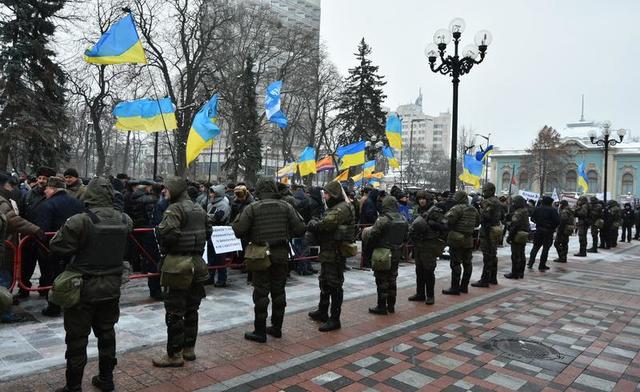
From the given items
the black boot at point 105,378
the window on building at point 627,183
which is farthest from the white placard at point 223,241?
the window on building at point 627,183

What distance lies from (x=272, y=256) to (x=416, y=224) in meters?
3.19

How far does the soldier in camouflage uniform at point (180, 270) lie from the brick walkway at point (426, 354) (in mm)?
229

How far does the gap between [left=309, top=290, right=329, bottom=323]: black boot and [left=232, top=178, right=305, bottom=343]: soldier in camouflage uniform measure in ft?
3.04

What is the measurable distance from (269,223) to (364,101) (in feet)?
116

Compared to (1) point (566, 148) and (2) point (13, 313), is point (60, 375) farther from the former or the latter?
(1) point (566, 148)

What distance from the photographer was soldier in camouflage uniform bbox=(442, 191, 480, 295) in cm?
894

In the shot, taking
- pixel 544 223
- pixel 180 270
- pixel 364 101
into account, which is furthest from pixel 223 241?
pixel 364 101

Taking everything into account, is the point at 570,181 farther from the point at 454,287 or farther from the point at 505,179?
the point at 454,287

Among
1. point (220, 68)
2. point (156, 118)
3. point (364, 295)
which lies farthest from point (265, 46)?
point (364, 295)

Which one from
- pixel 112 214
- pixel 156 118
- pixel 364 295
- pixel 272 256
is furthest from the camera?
pixel 156 118

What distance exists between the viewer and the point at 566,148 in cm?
7050

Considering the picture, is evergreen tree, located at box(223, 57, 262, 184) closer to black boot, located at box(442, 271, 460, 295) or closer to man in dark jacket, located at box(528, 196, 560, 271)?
man in dark jacket, located at box(528, 196, 560, 271)

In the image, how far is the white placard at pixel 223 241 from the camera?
8.85m

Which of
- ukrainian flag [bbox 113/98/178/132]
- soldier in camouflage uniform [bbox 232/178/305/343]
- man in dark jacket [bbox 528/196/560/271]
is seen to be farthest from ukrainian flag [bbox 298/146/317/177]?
soldier in camouflage uniform [bbox 232/178/305/343]
